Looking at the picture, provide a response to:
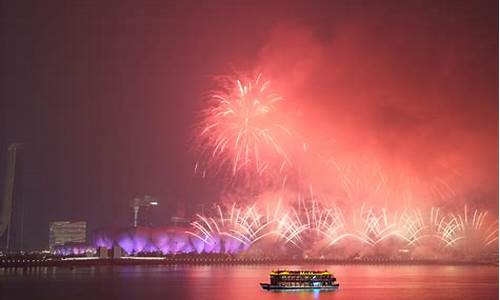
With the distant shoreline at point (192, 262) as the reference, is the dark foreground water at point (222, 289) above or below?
below

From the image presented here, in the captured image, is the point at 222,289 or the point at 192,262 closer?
the point at 222,289

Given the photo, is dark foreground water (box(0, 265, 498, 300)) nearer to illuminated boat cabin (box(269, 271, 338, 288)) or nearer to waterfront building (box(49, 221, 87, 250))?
illuminated boat cabin (box(269, 271, 338, 288))

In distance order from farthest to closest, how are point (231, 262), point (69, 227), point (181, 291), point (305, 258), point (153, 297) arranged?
point (69, 227) < point (231, 262) < point (305, 258) < point (181, 291) < point (153, 297)

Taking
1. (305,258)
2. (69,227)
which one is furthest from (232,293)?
(69,227)

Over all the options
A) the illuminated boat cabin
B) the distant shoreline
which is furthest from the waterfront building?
the illuminated boat cabin

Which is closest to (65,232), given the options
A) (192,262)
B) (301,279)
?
(192,262)

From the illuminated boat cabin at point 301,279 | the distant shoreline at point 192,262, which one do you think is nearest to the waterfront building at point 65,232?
the distant shoreline at point 192,262

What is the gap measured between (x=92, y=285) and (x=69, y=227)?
134 metres

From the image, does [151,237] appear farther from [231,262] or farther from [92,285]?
[92,285]

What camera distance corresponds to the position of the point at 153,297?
2157 inches

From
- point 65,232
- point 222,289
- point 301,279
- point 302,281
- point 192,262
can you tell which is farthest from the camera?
point 65,232

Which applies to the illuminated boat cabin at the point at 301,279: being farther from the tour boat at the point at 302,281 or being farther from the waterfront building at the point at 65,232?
the waterfront building at the point at 65,232

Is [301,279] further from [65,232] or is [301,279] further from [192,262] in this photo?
[65,232]

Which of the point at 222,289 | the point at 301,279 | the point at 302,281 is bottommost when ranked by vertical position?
the point at 222,289
